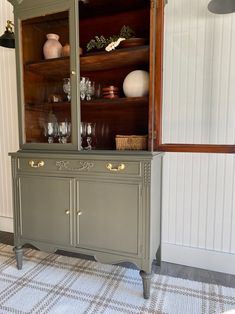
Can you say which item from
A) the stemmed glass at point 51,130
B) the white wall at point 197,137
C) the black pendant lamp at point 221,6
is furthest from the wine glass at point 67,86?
the black pendant lamp at point 221,6

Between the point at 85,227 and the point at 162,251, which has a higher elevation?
the point at 85,227

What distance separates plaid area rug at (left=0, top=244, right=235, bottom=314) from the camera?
1494 millimetres

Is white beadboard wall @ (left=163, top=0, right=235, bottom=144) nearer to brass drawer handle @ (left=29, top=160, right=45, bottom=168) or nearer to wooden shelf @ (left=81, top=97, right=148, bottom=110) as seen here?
wooden shelf @ (left=81, top=97, right=148, bottom=110)

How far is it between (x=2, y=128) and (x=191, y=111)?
185 centimetres

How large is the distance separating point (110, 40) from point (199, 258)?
177cm

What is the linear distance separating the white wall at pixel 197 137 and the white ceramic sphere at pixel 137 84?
213 mm

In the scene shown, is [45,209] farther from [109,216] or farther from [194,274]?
[194,274]

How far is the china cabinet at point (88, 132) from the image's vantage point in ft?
5.28

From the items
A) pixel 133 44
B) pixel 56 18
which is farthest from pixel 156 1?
pixel 56 18

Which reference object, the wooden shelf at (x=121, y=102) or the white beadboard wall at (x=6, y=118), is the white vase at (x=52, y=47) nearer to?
the wooden shelf at (x=121, y=102)

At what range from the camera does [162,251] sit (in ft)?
6.79

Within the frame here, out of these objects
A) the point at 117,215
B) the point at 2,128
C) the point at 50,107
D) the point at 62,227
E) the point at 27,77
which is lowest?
the point at 62,227

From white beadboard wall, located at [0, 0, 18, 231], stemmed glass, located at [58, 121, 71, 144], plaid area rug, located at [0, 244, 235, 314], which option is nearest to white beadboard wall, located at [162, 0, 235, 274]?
plaid area rug, located at [0, 244, 235, 314]

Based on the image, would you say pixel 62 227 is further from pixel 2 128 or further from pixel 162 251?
pixel 2 128
